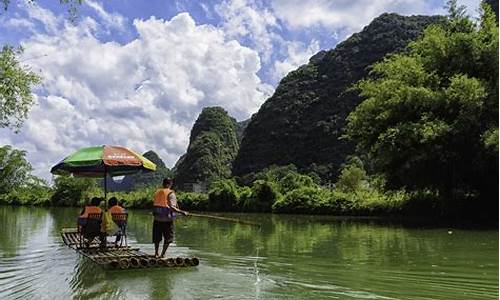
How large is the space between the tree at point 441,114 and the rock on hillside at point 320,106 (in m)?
45.7

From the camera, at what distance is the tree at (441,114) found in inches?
889

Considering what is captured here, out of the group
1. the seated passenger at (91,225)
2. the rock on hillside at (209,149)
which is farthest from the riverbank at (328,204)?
the rock on hillside at (209,149)

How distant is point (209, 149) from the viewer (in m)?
102

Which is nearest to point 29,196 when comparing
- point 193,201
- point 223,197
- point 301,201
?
point 193,201

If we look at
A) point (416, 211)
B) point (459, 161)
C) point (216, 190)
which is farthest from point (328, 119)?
point (459, 161)

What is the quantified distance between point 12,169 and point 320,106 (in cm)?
4387

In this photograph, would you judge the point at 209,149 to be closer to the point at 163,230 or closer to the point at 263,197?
the point at 263,197

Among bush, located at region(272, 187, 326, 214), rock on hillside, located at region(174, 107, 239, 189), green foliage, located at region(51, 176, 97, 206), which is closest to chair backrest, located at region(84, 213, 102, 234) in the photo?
bush, located at region(272, 187, 326, 214)

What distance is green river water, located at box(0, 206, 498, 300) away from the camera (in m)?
8.27

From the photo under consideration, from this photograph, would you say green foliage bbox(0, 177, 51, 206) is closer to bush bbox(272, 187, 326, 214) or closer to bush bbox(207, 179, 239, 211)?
bush bbox(207, 179, 239, 211)

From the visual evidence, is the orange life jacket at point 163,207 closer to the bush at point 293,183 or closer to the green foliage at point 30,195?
the bush at point 293,183

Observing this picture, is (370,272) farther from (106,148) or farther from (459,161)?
(459,161)

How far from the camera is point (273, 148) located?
8294 cm

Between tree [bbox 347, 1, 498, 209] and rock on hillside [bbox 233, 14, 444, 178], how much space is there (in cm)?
4569
